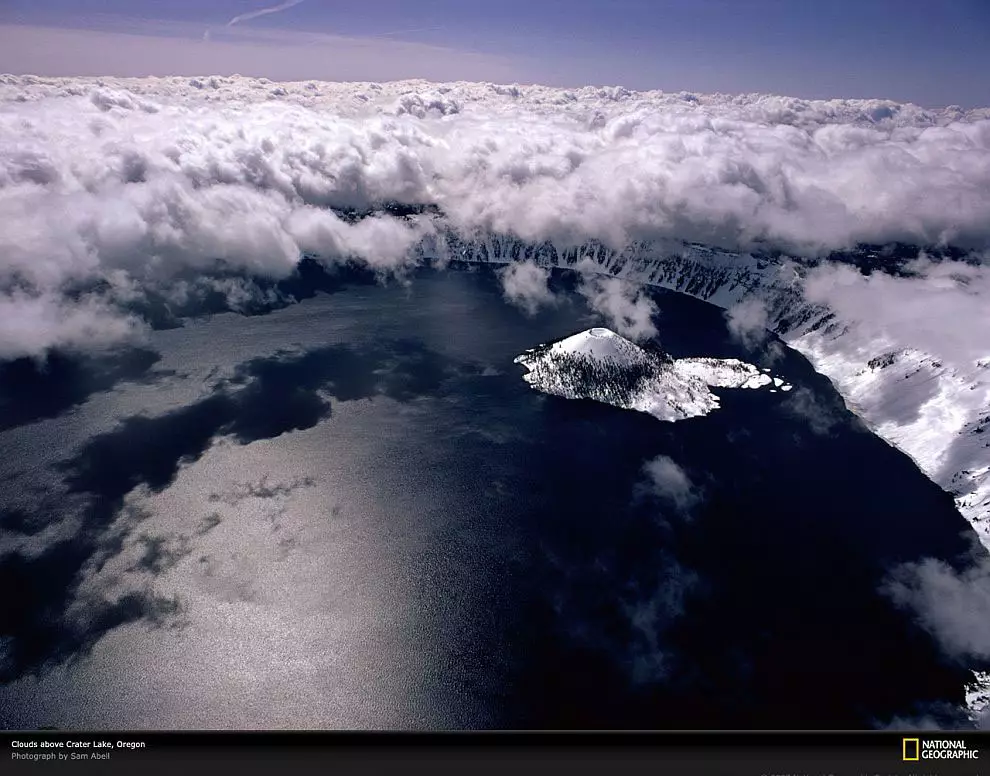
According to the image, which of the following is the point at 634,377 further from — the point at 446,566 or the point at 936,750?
the point at 936,750

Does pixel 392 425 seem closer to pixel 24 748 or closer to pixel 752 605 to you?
pixel 752 605

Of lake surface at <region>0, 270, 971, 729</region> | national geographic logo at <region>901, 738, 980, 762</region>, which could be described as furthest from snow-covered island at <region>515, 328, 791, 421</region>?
national geographic logo at <region>901, 738, 980, 762</region>

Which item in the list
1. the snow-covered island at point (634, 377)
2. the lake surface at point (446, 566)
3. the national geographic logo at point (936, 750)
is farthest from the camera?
the snow-covered island at point (634, 377)

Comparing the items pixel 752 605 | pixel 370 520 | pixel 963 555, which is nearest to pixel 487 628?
pixel 370 520

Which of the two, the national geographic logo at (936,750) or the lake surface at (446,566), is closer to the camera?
the national geographic logo at (936,750)

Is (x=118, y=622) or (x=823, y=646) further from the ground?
(x=823, y=646)

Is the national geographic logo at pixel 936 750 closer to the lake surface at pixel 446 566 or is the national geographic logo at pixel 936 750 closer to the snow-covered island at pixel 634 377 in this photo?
the lake surface at pixel 446 566

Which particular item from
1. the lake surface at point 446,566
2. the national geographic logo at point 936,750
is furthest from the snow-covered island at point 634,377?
the national geographic logo at point 936,750
